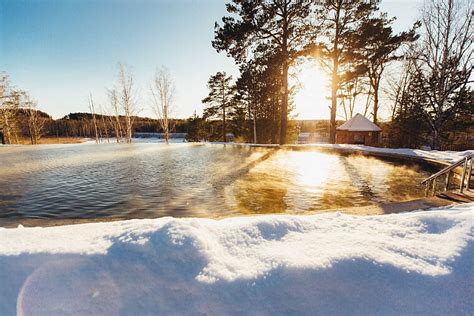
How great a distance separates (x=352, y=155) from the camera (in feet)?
36.0

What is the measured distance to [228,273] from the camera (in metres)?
1.37

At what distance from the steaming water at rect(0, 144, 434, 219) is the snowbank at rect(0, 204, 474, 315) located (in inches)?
90.5

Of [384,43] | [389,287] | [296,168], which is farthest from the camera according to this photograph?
[384,43]

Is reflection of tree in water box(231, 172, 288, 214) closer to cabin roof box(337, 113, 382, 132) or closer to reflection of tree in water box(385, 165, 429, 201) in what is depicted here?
reflection of tree in water box(385, 165, 429, 201)

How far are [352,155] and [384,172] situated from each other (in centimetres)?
375

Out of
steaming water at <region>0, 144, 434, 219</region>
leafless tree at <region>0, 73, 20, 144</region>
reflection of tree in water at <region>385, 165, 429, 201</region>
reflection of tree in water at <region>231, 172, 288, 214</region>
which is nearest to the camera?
steaming water at <region>0, 144, 434, 219</region>

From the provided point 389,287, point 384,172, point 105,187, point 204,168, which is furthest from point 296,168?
point 389,287

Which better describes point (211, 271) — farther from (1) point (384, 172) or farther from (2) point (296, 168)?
(1) point (384, 172)

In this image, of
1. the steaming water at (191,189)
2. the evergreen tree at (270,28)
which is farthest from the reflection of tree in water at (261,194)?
the evergreen tree at (270,28)

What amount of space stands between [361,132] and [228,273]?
18108 millimetres

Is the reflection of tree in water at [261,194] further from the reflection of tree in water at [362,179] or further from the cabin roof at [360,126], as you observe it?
the cabin roof at [360,126]

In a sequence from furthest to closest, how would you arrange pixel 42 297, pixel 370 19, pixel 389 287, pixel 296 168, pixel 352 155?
pixel 370 19
pixel 352 155
pixel 296 168
pixel 389 287
pixel 42 297

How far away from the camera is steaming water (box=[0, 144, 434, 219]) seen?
4.10 meters

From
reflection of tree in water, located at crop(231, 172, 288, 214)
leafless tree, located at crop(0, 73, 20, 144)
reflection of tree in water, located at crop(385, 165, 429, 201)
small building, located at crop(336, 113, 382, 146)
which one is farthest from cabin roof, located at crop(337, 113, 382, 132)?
leafless tree, located at crop(0, 73, 20, 144)
